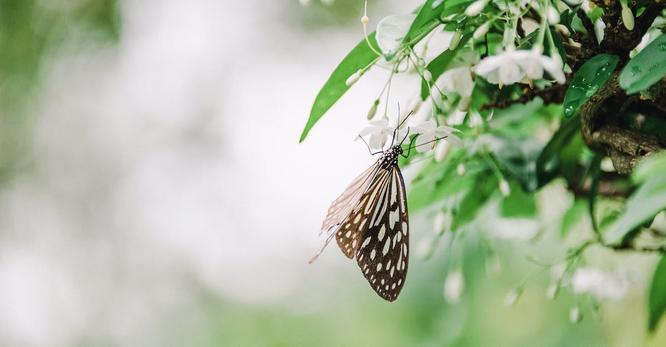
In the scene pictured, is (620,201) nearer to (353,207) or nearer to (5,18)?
(353,207)

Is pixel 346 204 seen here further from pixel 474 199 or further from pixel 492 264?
pixel 492 264

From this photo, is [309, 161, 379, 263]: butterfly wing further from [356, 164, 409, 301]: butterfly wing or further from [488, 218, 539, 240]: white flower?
[488, 218, 539, 240]: white flower

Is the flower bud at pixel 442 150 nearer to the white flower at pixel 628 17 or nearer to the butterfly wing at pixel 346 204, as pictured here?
the butterfly wing at pixel 346 204

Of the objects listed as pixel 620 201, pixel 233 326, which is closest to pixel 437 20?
pixel 620 201

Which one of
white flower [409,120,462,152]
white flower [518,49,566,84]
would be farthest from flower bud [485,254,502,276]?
white flower [518,49,566,84]

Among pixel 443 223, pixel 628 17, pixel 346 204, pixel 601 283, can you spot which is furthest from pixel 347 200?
pixel 601 283
